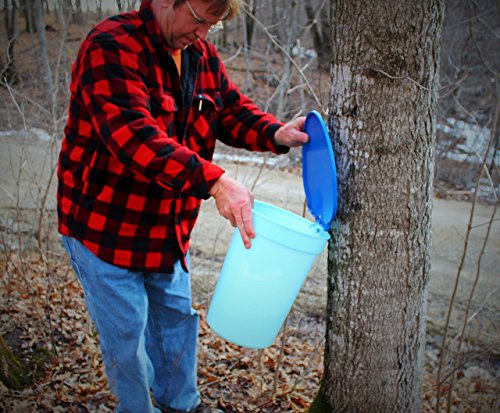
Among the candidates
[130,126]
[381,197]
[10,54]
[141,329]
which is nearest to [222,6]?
[130,126]

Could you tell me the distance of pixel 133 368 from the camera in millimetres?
2137

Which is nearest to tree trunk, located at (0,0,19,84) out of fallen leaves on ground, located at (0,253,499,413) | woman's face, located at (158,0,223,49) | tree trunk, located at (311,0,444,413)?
fallen leaves on ground, located at (0,253,499,413)

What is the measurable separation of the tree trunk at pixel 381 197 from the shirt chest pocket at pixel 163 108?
64 cm

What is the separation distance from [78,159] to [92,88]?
0.33 meters

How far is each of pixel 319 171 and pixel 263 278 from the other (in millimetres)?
493

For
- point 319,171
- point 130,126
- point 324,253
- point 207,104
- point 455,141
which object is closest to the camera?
point 130,126

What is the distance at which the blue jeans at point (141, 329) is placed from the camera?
2.03m

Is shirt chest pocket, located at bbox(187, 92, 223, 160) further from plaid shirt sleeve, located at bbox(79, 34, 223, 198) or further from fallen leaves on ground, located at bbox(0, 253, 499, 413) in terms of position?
fallen leaves on ground, located at bbox(0, 253, 499, 413)

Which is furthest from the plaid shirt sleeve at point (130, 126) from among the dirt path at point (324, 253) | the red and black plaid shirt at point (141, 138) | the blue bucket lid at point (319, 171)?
the dirt path at point (324, 253)

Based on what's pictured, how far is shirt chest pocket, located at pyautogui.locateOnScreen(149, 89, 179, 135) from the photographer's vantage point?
1.88 m

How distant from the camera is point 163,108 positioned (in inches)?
74.6

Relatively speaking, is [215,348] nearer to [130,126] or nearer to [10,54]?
[130,126]

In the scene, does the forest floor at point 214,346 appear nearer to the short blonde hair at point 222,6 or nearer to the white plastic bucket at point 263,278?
the short blonde hair at point 222,6

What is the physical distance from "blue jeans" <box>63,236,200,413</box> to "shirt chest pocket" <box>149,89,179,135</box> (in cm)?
59
